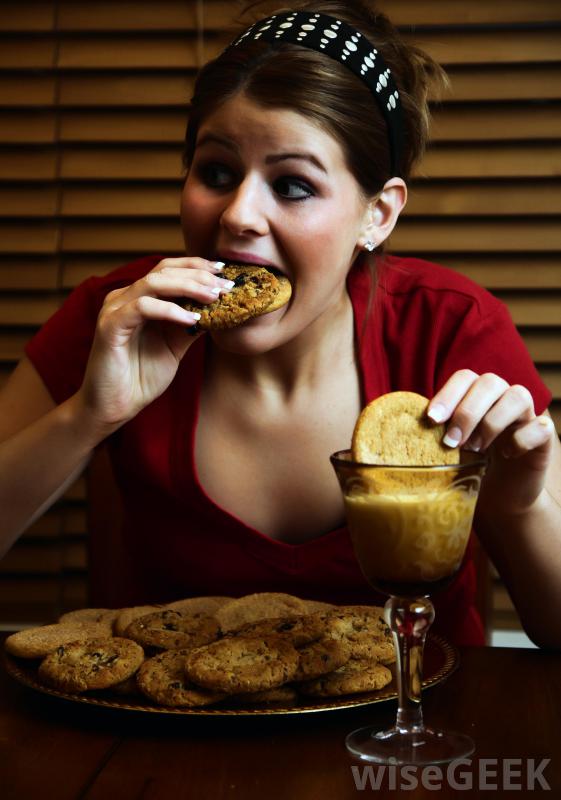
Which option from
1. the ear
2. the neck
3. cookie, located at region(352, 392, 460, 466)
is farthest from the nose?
cookie, located at region(352, 392, 460, 466)

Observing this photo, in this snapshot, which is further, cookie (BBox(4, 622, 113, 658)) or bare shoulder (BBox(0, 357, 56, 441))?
bare shoulder (BBox(0, 357, 56, 441))

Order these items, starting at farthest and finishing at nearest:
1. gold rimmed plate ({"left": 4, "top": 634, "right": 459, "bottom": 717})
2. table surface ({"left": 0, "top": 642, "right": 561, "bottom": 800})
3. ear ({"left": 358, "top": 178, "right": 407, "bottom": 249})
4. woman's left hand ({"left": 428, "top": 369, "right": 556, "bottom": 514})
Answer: ear ({"left": 358, "top": 178, "right": 407, "bottom": 249}) → woman's left hand ({"left": 428, "top": 369, "right": 556, "bottom": 514}) → gold rimmed plate ({"left": 4, "top": 634, "right": 459, "bottom": 717}) → table surface ({"left": 0, "top": 642, "right": 561, "bottom": 800})

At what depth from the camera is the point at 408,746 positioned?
1111 millimetres

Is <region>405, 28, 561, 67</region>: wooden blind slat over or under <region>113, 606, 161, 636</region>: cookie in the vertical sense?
over

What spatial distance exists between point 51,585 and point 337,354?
4.57 ft

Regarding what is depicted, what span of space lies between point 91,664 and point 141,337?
2.20 ft

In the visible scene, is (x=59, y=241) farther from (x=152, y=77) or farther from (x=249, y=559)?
(x=249, y=559)

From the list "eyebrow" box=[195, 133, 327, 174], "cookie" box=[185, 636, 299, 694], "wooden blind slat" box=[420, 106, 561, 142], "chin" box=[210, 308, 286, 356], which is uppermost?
"wooden blind slat" box=[420, 106, 561, 142]

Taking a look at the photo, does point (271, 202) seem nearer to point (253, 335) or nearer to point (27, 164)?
point (253, 335)

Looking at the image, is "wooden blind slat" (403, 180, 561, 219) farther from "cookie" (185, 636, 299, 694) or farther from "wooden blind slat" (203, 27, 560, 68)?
"cookie" (185, 636, 299, 694)

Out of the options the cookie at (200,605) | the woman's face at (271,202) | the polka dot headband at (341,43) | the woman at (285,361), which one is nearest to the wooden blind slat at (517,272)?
the woman at (285,361)

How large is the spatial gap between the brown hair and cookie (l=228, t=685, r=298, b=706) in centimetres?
97

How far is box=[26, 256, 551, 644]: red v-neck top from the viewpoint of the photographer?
188cm

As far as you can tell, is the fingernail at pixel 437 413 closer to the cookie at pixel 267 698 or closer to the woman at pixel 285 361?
the woman at pixel 285 361
